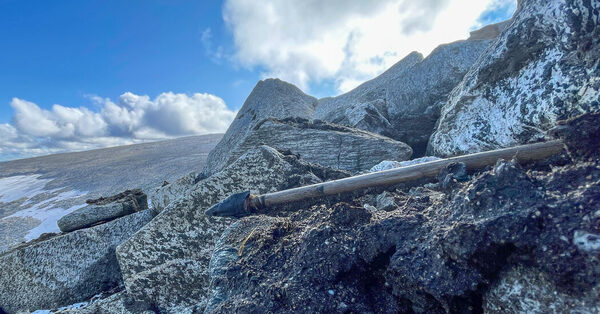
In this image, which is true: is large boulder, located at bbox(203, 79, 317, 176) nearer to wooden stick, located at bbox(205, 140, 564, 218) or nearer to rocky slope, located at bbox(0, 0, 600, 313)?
rocky slope, located at bbox(0, 0, 600, 313)

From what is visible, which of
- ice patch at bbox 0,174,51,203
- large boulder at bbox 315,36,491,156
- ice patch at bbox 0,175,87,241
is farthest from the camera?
ice patch at bbox 0,174,51,203

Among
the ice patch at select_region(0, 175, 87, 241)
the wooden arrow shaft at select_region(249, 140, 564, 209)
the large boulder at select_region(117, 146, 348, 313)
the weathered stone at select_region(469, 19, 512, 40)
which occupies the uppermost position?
the weathered stone at select_region(469, 19, 512, 40)

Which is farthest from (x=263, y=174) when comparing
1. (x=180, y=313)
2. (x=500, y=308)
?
(x=500, y=308)

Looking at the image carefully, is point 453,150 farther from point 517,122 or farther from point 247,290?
point 247,290

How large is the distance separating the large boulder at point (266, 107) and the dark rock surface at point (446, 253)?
24.2 ft

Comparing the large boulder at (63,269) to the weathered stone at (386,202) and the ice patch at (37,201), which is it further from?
the ice patch at (37,201)

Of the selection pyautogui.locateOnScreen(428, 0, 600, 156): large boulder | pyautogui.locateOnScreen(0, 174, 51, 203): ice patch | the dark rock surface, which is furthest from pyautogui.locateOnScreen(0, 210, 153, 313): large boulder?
pyautogui.locateOnScreen(0, 174, 51, 203): ice patch

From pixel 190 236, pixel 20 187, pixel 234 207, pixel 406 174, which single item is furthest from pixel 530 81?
pixel 20 187

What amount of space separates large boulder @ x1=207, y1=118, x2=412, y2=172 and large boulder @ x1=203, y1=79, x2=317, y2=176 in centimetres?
300

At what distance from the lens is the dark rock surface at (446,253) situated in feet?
4.16

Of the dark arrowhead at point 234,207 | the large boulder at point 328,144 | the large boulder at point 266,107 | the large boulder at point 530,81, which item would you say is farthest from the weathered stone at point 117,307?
the large boulder at point 266,107

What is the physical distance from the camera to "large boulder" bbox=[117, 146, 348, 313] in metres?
3.52

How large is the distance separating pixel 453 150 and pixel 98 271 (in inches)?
248

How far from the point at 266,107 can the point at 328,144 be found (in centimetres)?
479
